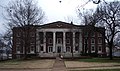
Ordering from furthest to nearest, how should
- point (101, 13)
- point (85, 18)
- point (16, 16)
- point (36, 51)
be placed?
point (36, 51), point (85, 18), point (16, 16), point (101, 13)

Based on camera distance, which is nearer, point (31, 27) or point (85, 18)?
point (31, 27)

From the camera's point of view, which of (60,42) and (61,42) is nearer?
(61,42)

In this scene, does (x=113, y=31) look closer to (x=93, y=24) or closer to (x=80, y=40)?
(x=93, y=24)


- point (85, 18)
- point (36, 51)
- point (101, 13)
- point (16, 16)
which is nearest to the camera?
point (101, 13)

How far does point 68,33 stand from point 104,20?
158 feet

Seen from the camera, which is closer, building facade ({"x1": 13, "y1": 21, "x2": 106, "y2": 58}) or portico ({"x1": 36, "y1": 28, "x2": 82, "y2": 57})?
building facade ({"x1": 13, "y1": 21, "x2": 106, "y2": 58})

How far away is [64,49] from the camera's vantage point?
102 m

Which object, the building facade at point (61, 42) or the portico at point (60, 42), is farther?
the portico at point (60, 42)

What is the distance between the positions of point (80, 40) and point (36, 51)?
18.5 meters

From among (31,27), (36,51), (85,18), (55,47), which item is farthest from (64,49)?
(31,27)

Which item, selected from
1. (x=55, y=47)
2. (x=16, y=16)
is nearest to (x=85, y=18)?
(x=16, y=16)

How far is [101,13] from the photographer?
56531mm

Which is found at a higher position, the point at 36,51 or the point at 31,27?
the point at 31,27

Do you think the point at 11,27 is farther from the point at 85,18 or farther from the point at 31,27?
the point at 85,18
